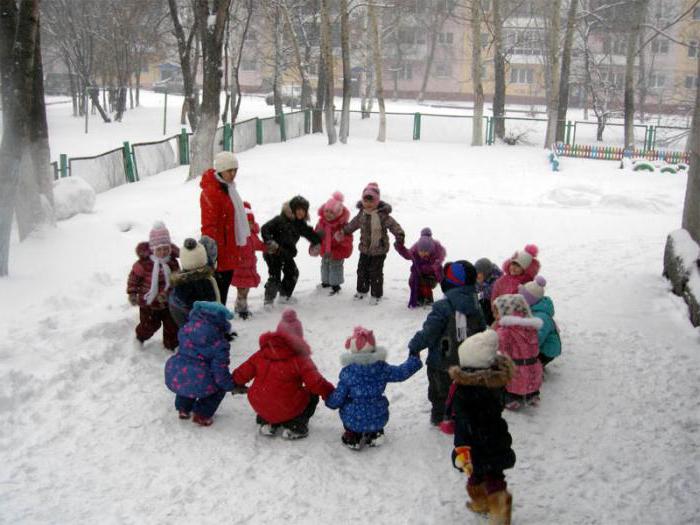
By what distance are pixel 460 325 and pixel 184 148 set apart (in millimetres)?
15566

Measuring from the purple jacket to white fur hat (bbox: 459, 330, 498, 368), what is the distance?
3665 millimetres

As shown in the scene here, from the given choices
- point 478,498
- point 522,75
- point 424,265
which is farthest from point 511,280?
point 522,75

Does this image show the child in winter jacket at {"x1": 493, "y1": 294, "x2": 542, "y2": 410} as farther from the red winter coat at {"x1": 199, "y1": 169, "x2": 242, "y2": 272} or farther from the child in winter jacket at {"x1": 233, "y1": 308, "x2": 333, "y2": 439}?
the red winter coat at {"x1": 199, "y1": 169, "x2": 242, "y2": 272}

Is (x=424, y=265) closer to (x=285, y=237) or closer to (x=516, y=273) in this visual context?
(x=285, y=237)

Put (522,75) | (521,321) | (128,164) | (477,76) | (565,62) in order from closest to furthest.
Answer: (521,321) < (128,164) < (477,76) < (565,62) < (522,75)

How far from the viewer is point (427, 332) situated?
5234mm

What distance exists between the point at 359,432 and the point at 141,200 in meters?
8.91

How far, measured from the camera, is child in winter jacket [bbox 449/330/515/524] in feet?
13.8

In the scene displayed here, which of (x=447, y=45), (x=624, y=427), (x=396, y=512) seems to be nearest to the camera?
(x=396, y=512)

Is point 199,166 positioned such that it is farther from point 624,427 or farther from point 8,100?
point 624,427

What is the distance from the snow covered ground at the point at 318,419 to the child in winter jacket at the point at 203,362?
0.28m

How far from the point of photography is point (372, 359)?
4.93 metres

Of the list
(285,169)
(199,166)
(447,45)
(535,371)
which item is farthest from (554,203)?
(447,45)

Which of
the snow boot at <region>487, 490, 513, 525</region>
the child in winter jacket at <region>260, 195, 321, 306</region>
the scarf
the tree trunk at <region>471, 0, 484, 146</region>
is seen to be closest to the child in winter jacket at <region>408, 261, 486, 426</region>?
the snow boot at <region>487, 490, 513, 525</region>
